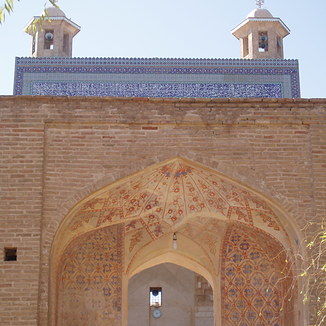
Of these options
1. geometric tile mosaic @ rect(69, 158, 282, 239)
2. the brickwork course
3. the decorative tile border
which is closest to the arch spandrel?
geometric tile mosaic @ rect(69, 158, 282, 239)

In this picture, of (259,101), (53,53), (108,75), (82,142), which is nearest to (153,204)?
(82,142)

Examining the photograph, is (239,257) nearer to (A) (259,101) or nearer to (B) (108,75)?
(A) (259,101)

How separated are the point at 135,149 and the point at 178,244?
1.92 m

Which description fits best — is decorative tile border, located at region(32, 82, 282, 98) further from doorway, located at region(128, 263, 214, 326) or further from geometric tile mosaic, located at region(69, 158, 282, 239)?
doorway, located at region(128, 263, 214, 326)

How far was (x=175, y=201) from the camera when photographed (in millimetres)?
8445

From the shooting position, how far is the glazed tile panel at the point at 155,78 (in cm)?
1085

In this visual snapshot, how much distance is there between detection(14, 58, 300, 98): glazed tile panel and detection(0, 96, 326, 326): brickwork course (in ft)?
8.76

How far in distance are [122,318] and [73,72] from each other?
3945mm

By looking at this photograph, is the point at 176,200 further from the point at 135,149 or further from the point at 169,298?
the point at 169,298

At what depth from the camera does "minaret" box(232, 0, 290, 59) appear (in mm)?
12375

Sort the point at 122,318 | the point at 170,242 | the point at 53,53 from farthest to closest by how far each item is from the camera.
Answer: the point at 53,53 < the point at 170,242 < the point at 122,318

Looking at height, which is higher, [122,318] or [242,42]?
[242,42]

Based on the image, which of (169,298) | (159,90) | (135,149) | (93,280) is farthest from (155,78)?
(169,298)

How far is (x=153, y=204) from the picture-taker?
27.6ft
